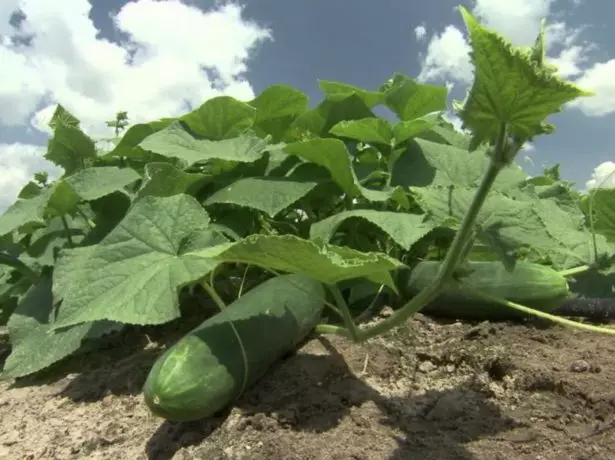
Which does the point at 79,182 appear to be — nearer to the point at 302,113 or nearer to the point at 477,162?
the point at 302,113

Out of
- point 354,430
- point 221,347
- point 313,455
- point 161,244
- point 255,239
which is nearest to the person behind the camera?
point 255,239

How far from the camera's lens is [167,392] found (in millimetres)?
1965

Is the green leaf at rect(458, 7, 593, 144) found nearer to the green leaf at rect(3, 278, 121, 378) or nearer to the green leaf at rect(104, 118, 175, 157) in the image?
the green leaf at rect(3, 278, 121, 378)

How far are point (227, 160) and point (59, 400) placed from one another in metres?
1.16

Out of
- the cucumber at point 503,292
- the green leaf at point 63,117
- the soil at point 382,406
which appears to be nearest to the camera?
the soil at point 382,406

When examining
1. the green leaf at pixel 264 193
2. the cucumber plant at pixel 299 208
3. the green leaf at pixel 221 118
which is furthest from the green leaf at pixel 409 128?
the green leaf at pixel 221 118

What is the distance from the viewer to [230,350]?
2160mm

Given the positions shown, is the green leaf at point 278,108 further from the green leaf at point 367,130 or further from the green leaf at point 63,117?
the green leaf at point 63,117

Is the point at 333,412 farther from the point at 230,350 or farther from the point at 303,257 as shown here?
the point at 303,257

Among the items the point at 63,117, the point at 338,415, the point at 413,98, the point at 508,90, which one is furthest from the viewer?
the point at 63,117

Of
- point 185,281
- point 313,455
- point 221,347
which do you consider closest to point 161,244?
point 185,281

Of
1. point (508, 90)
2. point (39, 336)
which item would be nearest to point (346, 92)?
point (39, 336)

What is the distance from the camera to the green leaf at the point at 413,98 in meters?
3.41

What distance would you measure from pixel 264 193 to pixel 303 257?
1.04 m
